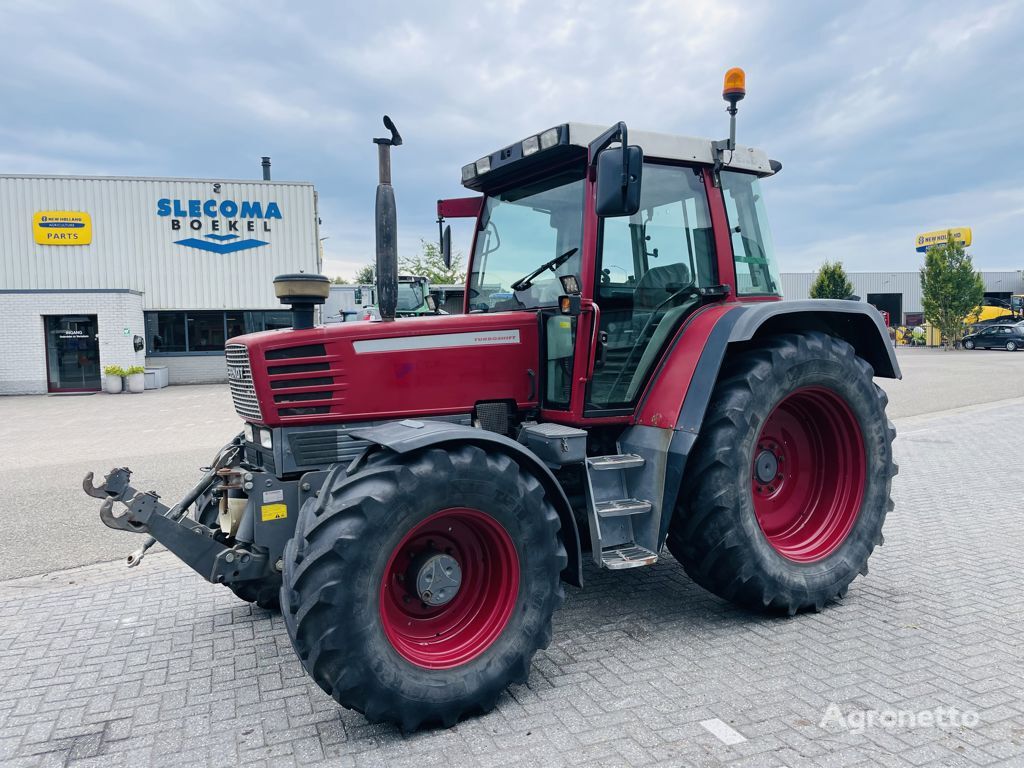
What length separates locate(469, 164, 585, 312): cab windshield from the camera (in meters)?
4.06

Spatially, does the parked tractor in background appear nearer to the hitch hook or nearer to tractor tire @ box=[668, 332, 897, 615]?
tractor tire @ box=[668, 332, 897, 615]

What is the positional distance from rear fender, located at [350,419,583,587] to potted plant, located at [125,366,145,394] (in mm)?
19509

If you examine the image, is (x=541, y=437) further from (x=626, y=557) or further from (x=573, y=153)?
(x=573, y=153)

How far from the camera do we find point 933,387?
63.2ft

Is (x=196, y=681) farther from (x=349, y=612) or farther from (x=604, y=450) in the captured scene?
(x=604, y=450)

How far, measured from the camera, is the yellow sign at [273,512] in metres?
3.52

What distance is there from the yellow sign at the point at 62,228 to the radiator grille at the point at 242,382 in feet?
72.4

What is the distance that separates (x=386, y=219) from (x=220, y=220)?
71.9 feet

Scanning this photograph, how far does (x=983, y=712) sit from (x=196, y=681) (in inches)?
139

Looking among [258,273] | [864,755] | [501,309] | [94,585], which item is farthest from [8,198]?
[864,755]

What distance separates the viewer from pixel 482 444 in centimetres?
330

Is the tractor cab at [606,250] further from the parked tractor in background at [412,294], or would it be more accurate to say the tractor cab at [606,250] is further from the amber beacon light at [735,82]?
the parked tractor in background at [412,294]
